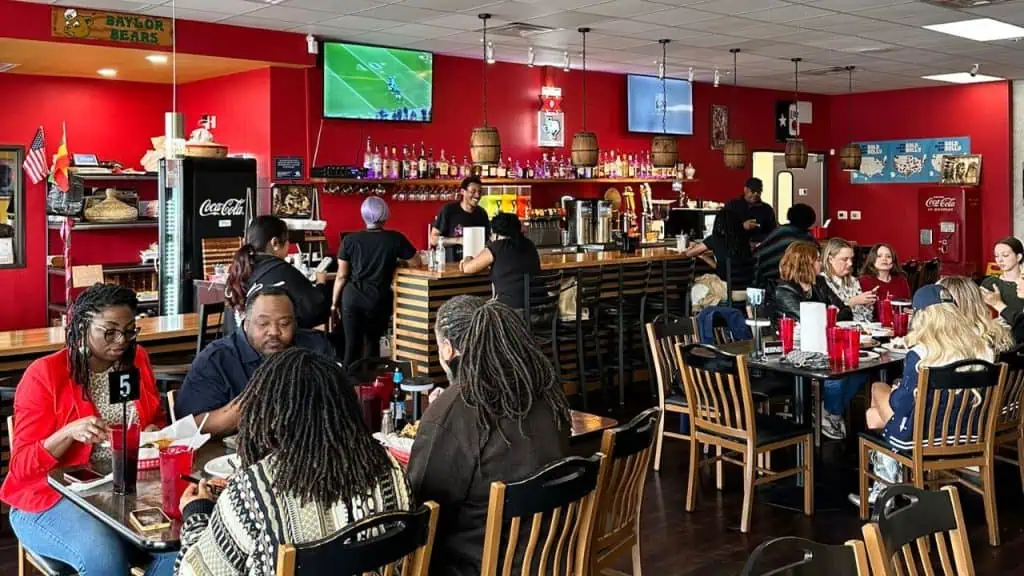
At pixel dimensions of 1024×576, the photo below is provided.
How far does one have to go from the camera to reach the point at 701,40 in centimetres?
992

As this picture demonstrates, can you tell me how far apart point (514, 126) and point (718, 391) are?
21.2 ft

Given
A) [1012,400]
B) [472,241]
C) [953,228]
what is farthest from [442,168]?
[953,228]

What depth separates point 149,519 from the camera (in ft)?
9.26

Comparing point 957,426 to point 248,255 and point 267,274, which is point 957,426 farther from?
point 248,255

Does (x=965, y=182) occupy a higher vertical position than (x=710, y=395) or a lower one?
higher

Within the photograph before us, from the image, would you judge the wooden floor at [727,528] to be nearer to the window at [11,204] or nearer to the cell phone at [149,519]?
the cell phone at [149,519]

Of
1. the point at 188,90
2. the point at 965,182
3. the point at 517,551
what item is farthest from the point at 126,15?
the point at 965,182

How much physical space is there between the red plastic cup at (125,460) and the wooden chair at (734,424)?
298 centimetres

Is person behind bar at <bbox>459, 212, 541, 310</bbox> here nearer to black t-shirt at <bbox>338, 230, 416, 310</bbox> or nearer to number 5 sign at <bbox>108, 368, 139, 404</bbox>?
black t-shirt at <bbox>338, 230, 416, 310</bbox>

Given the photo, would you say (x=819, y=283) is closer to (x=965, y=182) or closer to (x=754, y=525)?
(x=754, y=525)

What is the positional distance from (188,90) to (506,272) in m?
4.80

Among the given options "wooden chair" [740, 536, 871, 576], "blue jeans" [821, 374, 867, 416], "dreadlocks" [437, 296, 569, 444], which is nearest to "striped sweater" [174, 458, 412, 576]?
"dreadlocks" [437, 296, 569, 444]

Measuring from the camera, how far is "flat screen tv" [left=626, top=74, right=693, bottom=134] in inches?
492

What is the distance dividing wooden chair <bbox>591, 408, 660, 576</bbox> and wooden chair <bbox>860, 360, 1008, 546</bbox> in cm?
172
